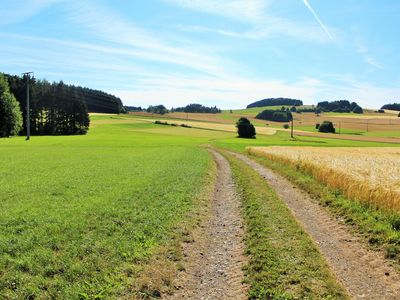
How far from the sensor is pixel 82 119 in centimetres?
11994

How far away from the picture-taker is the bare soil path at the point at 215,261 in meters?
8.63

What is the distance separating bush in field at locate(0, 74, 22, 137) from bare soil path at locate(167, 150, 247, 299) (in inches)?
3366

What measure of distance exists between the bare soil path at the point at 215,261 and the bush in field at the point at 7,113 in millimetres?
85485

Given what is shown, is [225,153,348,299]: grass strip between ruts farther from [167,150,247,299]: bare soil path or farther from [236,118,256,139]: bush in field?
[236,118,256,139]: bush in field

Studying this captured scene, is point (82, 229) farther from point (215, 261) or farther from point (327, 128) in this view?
point (327, 128)

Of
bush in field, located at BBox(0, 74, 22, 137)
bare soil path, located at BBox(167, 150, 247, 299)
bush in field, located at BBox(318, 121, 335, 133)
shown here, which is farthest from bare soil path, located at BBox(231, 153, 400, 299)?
bush in field, located at BBox(318, 121, 335, 133)

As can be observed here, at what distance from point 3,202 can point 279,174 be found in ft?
75.2

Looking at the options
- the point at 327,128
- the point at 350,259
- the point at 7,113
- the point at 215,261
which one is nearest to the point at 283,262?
the point at 215,261

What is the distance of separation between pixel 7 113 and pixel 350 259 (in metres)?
93.1

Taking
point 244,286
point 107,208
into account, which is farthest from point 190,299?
point 107,208

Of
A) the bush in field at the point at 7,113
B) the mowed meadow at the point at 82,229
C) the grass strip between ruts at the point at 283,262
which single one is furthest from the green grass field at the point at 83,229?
the bush in field at the point at 7,113

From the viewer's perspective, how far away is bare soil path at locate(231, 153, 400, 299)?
901cm

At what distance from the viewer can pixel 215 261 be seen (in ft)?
35.1

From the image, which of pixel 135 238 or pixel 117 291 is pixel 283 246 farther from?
pixel 117 291
